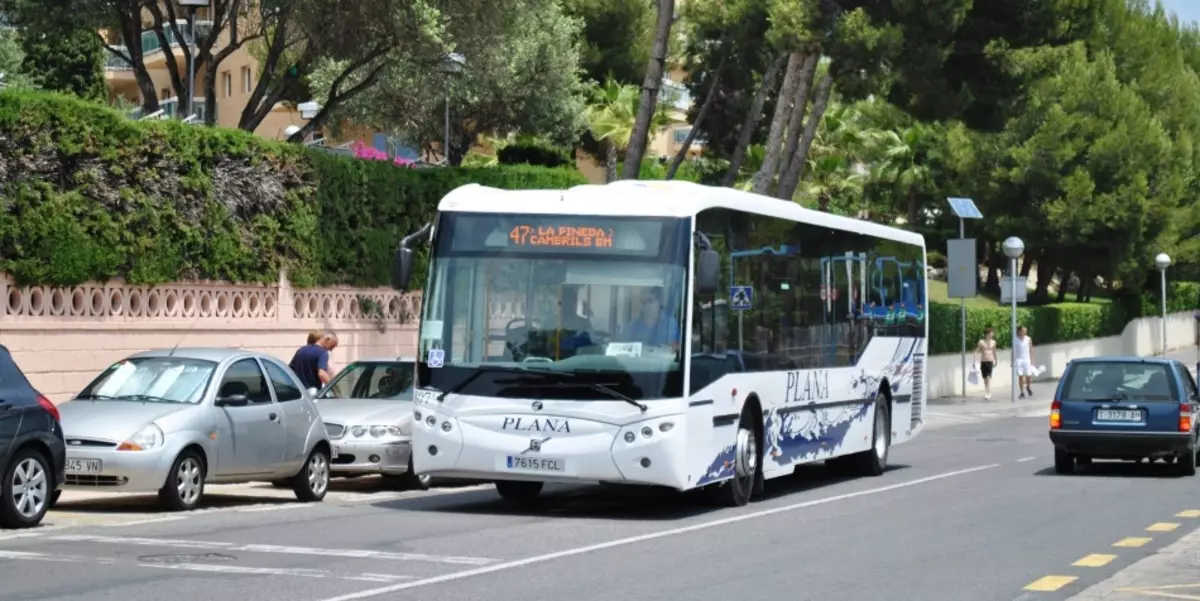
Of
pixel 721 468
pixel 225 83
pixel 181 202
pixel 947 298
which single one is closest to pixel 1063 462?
pixel 721 468

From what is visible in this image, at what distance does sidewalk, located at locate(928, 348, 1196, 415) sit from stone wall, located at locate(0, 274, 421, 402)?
1721 cm

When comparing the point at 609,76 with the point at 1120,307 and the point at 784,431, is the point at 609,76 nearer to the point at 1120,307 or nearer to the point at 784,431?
the point at 1120,307

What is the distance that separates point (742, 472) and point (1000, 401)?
29.9m

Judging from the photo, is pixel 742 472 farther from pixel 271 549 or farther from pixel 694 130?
pixel 694 130

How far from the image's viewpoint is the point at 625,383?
16.5 m

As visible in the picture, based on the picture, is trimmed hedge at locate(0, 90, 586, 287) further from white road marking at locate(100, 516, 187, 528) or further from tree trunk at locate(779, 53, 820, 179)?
tree trunk at locate(779, 53, 820, 179)

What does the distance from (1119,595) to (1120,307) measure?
191 feet

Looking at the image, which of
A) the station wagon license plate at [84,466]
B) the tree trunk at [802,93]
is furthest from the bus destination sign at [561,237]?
the tree trunk at [802,93]

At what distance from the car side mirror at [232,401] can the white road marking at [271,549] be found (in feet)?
10.0

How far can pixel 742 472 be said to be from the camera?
1830 cm

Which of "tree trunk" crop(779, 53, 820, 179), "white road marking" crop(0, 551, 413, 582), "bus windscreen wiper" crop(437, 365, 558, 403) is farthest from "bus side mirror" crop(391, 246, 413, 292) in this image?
"tree trunk" crop(779, 53, 820, 179)

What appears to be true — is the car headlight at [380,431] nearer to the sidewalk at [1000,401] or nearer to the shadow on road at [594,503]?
the shadow on road at [594,503]

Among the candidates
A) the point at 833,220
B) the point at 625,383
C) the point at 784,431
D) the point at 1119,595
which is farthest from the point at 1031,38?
the point at 1119,595

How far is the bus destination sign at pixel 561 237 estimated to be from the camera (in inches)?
668
